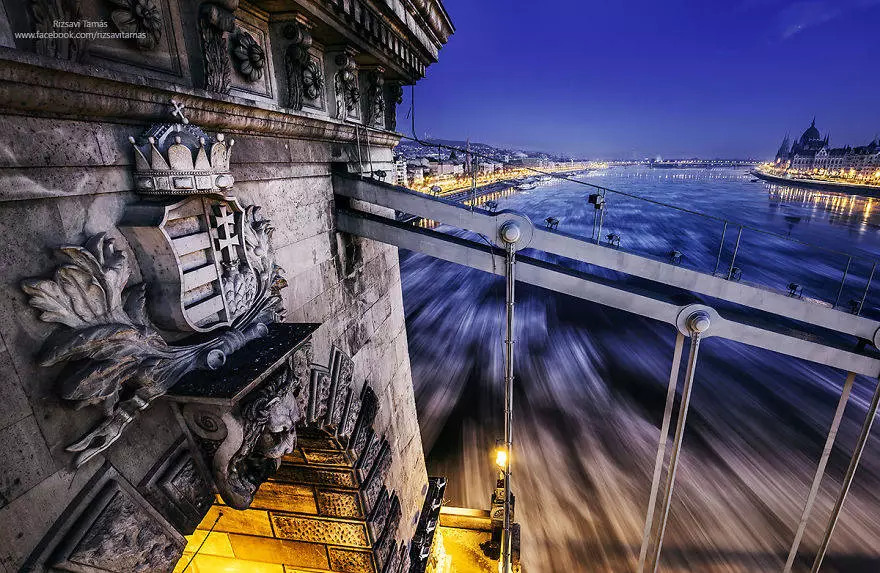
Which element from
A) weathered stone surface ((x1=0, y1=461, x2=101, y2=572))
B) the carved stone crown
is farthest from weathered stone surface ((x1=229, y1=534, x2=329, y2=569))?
the carved stone crown

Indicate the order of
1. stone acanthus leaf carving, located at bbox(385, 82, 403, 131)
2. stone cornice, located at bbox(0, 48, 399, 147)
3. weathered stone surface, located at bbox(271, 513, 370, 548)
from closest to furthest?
stone cornice, located at bbox(0, 48, 399, 147) < weathered stone surface, located at bbox(271, 513, 370, 548) < stone acanthus leaf carving, located at bbox(385, 82, 403, 131)

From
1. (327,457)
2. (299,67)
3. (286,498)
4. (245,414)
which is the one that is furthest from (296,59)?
(286,498)

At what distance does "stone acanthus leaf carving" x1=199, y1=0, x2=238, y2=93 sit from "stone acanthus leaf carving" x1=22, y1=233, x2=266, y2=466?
1433 millimetres

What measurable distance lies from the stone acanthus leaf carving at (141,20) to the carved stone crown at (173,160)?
477mm

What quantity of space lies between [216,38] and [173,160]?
116cm

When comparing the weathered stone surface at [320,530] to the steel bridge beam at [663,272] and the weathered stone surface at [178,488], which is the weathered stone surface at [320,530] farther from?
the steel bridge beam at [663,272]

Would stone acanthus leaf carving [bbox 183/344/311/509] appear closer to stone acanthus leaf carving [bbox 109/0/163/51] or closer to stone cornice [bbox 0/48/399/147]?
stone cornice [bbox 0/48/399/147]

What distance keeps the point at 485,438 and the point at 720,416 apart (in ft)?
35.7

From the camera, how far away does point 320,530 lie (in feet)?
15.5

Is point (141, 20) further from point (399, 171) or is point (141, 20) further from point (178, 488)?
point (399, 171)

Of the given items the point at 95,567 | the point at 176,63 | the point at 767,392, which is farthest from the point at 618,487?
the point at 176,63

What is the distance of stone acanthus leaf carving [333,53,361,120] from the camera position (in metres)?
4.21

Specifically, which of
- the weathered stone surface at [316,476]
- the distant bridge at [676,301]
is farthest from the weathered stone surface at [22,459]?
the distant bridge at [676,301]

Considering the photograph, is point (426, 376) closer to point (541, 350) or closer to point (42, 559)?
point (541, 350)
